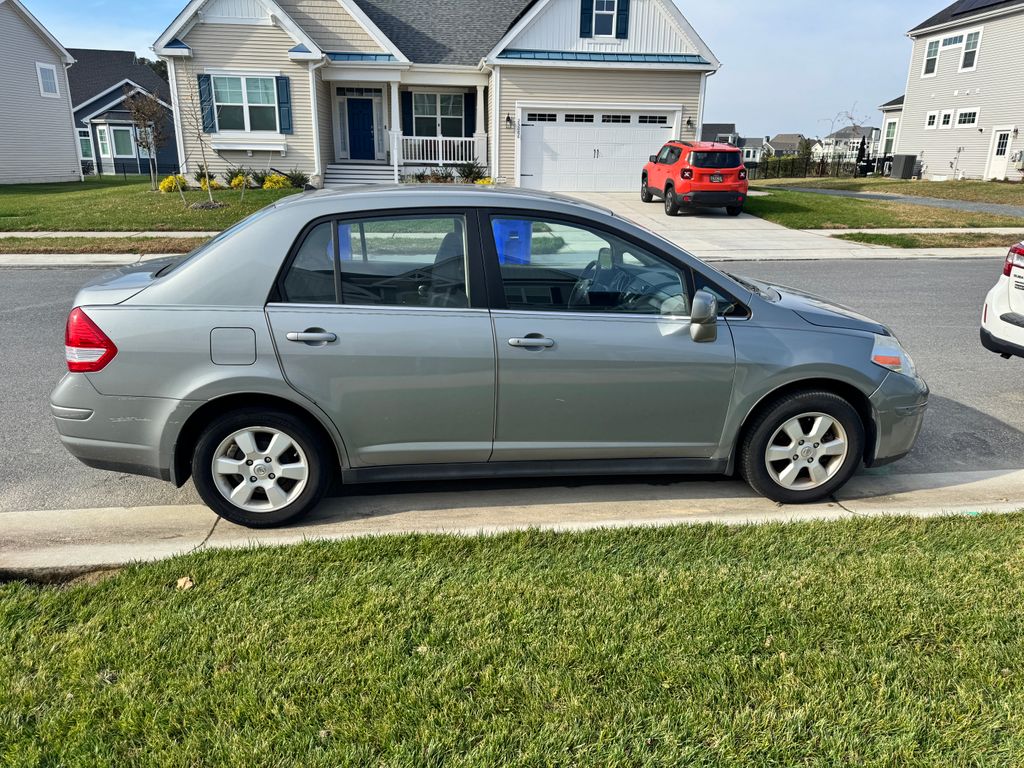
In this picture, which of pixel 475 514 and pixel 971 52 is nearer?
pixel 475 514

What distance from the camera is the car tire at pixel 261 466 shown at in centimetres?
389

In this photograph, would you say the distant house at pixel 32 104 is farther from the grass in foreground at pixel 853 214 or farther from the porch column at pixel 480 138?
the grass in foreground at pixel 853 214

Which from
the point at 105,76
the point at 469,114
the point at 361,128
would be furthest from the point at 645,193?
the point at 105,76

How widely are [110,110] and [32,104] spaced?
31.8 feet

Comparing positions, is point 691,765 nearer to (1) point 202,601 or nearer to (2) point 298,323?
(1) point 202,601

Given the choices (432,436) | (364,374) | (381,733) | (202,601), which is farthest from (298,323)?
(381,733)

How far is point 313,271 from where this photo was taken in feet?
12.8

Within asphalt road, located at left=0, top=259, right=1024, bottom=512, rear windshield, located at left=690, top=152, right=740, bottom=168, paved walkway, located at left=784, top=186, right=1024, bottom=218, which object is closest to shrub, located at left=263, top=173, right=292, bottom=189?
asphalt road, located at left=0, top=259, right=1024, bottom=512

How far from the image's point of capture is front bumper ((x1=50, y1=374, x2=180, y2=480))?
383 cm

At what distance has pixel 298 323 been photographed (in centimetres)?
382

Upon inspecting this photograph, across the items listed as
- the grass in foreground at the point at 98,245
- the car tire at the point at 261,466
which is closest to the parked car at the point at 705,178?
the grass in foreground at the point at 98,245

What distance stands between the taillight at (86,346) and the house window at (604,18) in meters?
22.9

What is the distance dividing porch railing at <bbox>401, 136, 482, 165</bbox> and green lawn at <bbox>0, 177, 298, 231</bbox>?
4814 mm

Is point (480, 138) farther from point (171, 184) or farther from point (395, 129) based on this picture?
point (171, 184)
